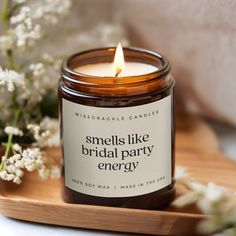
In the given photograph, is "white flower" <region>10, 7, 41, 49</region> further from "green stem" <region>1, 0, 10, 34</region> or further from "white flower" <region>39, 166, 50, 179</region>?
"white flower" <region>39, 166, 50, 179</region>

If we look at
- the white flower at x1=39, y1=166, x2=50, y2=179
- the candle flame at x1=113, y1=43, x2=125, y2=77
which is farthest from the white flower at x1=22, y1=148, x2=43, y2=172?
the candle flame at x1=113, y1=43, x2=125, y2=77

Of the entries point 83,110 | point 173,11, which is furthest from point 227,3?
point 83,110

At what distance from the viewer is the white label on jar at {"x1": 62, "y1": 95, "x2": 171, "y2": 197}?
0.57 meters

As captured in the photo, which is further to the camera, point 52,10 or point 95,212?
point 52,10

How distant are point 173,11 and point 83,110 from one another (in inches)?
9.7

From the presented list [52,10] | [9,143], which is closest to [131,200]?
[9,143]

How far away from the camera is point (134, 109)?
1.86ft

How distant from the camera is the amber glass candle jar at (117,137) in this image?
0.56 metres

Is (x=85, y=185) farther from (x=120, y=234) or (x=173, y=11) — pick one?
(x=173, y=11)

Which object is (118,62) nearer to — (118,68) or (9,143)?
(118,68)

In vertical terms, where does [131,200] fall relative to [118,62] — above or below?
below

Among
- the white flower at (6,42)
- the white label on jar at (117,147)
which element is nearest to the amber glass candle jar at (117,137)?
the white label on jar at (117,147)

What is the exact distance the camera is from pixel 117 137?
0.57m

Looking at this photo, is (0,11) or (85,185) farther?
(0,11)
